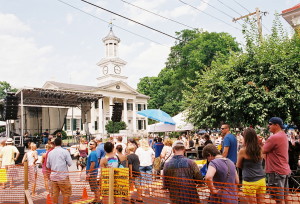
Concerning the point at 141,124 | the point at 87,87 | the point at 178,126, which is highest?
the point at 87,87

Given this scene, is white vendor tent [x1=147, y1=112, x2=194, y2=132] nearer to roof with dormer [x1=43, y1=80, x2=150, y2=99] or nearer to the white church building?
roof with dormer [x1=43, y1=80, x2=150, y2=99]

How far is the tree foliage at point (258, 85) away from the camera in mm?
10344

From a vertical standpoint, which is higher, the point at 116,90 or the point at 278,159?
the point at 116,90

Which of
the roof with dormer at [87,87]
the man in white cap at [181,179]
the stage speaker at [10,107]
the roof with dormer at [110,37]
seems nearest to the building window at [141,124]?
the roof with dormer at [87,87]

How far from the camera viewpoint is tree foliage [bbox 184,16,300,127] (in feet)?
33.9

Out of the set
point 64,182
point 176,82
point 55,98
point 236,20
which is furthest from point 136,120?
point 64,182

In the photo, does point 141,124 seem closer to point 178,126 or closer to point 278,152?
point 178,126

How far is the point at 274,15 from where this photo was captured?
38.0ft

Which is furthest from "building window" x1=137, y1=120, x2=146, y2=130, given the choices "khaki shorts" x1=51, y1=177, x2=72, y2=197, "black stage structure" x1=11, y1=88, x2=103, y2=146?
"khaki shorts" x1=51, y1=177, x2=72, y2=197

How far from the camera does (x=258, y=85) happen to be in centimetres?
1081

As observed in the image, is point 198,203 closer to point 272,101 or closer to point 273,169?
point 273,169

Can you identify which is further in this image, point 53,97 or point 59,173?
point 53,97

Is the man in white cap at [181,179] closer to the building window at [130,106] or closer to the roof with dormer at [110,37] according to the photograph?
the building window at [130,106]

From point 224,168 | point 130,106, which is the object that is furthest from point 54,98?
point 130,106
